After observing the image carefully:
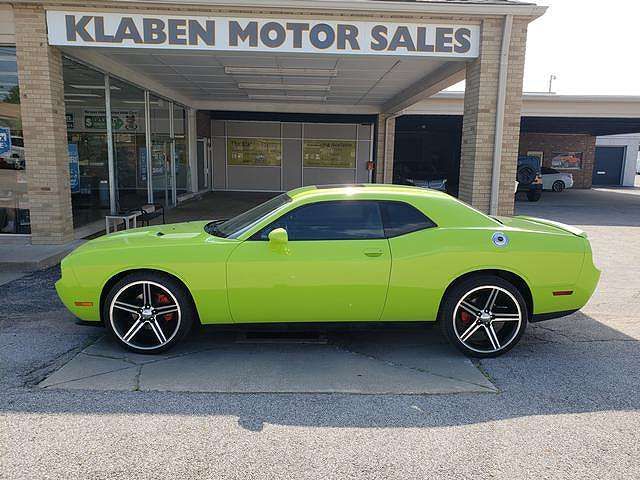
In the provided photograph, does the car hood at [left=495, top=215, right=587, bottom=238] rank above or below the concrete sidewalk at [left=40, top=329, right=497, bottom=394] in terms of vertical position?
above

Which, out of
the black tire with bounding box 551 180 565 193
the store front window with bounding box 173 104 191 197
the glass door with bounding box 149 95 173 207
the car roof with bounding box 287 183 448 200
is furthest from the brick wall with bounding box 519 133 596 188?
the car roof with bounding box 287 183 448 200

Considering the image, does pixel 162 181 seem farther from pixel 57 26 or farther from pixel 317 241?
pixel 317 241

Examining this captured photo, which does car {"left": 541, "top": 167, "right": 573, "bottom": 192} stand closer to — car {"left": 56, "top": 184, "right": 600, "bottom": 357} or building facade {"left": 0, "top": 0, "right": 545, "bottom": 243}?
building facade {"left": 0, "top": 0, "right": 545, "bottom": 243}

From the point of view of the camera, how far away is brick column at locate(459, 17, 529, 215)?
8.91 metres

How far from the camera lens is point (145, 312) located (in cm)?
449

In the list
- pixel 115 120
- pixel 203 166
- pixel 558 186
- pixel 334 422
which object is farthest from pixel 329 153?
pixel 334 422

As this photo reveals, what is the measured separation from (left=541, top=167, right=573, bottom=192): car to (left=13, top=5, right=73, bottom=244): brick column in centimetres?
2557

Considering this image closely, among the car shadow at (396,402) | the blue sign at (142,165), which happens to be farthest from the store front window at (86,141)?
the car shadow at (396,402)

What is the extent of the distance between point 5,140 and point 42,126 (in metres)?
1.02

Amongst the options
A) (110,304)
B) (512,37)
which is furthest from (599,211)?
(110,304)

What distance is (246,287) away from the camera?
4.41 m

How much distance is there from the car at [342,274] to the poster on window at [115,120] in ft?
24.1

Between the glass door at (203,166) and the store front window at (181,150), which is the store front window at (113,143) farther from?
the glass door at (203,166)

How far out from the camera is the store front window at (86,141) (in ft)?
33.3
